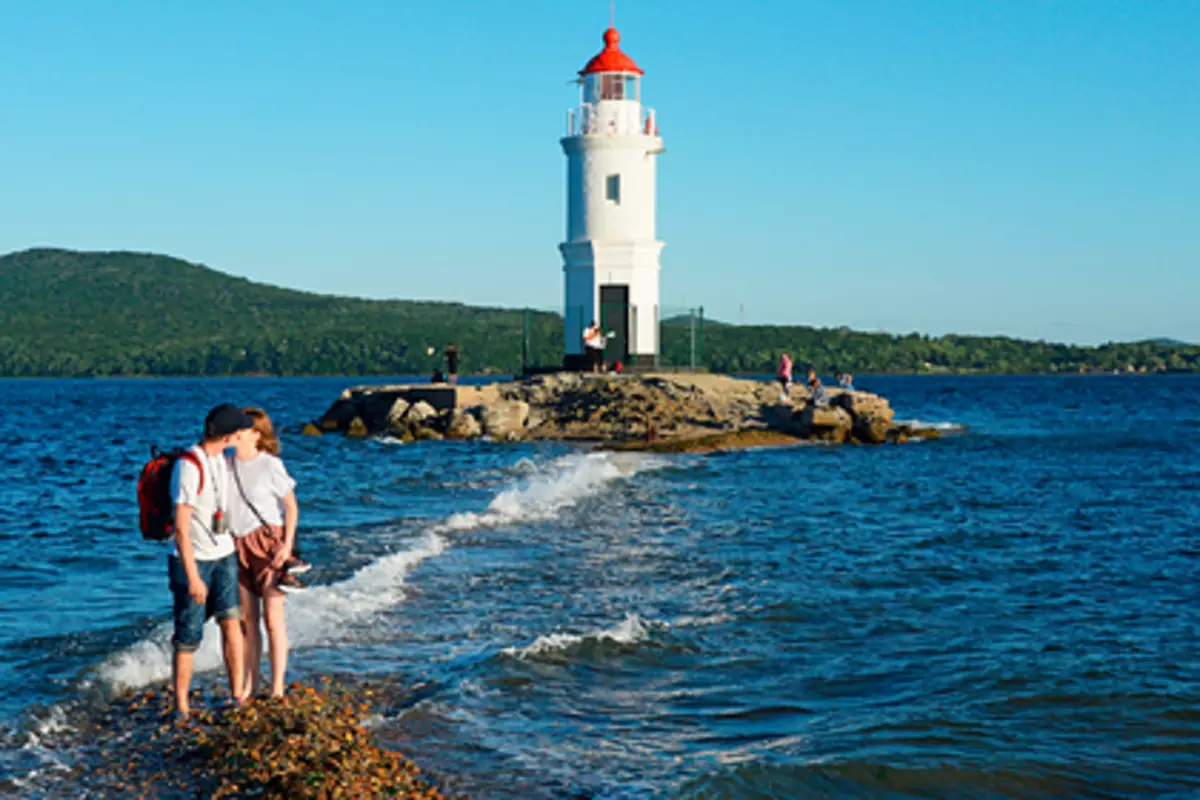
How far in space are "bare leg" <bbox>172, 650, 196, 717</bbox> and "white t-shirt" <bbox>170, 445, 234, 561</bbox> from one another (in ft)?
2.01

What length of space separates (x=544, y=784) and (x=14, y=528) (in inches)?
541

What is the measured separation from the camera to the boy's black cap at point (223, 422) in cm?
706

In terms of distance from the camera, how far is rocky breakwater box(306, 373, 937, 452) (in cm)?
3297

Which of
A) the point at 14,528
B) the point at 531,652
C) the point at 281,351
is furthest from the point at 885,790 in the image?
the point at 281,351

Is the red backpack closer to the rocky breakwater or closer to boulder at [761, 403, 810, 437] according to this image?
the rocky breakwater

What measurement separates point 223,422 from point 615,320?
30132mm

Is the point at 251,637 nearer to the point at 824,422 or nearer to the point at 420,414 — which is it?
the point at 824,422

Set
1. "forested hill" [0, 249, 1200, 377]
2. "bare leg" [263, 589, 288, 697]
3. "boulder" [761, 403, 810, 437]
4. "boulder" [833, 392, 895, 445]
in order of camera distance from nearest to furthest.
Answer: "bare leg" [263, 589, 288, 697] → "boulder" [761, 403, 810, 437] → "boulder" [833, 392, 895, 445] → "forested hill" [0, 249, 1200, 377]

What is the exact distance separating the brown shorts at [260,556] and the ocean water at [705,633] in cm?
110

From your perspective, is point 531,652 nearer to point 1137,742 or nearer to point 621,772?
point 621,772

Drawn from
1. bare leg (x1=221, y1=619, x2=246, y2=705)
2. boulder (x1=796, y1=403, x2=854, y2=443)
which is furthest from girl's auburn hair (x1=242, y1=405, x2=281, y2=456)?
boulder (x1=796, y1=403, x2=854, y2=443)

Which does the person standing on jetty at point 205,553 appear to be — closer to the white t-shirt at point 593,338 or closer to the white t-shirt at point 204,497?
the white t-shirt at point 204,497

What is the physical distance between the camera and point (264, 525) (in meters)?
7.44

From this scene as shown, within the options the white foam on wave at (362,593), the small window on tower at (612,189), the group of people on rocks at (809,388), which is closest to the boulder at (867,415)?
the group of people on rocks at (809,388)
